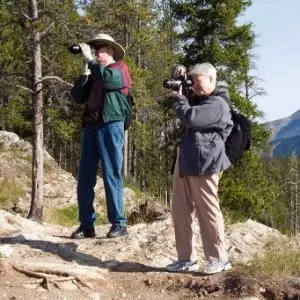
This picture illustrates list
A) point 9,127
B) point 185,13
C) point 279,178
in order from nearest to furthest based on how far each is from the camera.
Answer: point 185,13 < point 9,127 < point 279,178

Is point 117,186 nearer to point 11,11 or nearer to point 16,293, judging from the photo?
point 16,293

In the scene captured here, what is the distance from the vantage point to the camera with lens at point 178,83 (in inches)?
185

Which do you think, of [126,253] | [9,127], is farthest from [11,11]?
[9,127]

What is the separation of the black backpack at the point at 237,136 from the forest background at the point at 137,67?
4.11 m

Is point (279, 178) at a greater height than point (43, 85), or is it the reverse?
point (43, 85)

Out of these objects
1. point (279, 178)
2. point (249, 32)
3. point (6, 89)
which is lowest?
point (279, 178)

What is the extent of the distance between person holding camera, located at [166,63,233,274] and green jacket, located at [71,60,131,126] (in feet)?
3.24

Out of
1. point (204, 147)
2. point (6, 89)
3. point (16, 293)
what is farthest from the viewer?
point (6, 89)

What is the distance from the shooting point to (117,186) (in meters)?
5.95

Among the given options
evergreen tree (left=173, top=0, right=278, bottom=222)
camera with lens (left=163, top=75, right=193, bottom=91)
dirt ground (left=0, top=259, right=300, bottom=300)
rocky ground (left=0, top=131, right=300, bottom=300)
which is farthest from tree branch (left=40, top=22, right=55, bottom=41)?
evergreen tree (left=173, top=0, right=278, bottom=222)

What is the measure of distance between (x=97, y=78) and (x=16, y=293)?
232cm

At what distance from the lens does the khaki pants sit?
15.5 ft

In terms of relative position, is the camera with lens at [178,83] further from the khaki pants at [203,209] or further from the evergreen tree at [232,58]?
the evergreen tree at [232,58]

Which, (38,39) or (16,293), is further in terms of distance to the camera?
(38,39)
